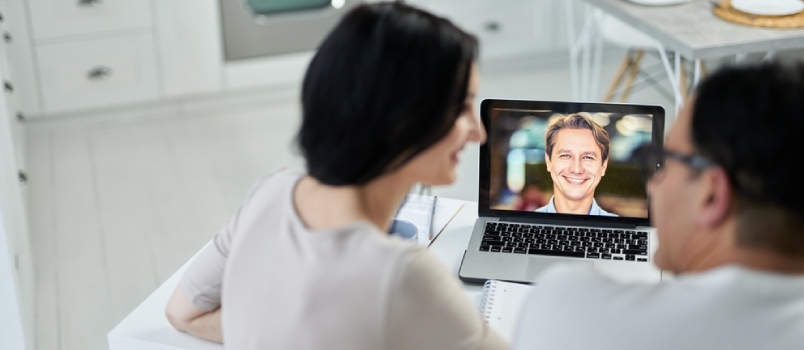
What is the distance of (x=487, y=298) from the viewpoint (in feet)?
4.61

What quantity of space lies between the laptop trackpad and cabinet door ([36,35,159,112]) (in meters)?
2.52

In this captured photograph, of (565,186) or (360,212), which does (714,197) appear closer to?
(360,212)

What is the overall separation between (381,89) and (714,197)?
1.20ft

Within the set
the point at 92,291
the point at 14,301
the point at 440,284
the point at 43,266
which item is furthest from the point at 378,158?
the point at 43,266

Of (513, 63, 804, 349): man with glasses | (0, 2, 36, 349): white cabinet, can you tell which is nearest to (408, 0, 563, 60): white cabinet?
(0, 2, 36, 349): white cabinet

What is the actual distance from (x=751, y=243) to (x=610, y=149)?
682 mm

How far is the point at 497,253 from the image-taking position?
1.55 m

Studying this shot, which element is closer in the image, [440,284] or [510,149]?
[440,284]

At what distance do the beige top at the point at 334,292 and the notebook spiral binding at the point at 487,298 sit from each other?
10.3 inches

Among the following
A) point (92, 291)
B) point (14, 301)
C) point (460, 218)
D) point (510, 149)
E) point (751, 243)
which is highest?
point (751, 243)

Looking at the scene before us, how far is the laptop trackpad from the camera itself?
1481mm

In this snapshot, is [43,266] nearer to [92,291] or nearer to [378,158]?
[92,291]

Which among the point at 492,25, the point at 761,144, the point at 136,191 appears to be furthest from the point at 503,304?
the point at 492,25

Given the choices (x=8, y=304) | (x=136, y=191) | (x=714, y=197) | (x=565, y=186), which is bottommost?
(x=136, y=191)
